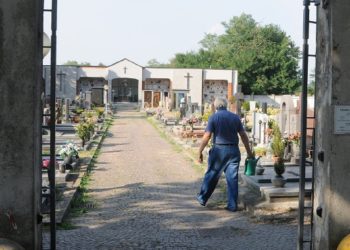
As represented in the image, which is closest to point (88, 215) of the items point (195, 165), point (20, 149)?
point (20, 149)

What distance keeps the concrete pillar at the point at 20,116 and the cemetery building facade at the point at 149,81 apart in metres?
44.4

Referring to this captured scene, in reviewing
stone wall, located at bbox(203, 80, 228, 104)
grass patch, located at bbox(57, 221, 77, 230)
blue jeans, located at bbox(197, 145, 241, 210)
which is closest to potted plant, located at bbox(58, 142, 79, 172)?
grass patch, located at bbox(57, 221, 77, 230)

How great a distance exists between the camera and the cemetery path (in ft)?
20.7

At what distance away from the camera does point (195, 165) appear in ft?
45.1

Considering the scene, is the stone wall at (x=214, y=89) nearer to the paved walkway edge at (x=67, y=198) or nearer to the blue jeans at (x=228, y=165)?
the paved walkway edge at (x=67, y=198)

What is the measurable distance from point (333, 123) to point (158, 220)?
3468mm

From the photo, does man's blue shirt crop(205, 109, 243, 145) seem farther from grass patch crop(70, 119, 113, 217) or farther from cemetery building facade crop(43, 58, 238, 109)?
cemetery building facade crop(43, 58, 238, 109)

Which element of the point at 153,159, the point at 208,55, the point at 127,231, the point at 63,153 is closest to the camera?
the point at 127,231

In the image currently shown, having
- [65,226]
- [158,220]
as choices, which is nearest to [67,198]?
[65,226]

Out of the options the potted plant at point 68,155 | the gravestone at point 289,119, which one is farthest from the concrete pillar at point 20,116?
the gravestone at point 289,119

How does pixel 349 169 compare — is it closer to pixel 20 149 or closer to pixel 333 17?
pixel 333 17

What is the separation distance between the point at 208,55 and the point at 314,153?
68831mm

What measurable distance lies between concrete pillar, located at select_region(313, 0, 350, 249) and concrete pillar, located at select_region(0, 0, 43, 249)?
8.54ft

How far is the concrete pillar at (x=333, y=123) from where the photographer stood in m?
4.86
